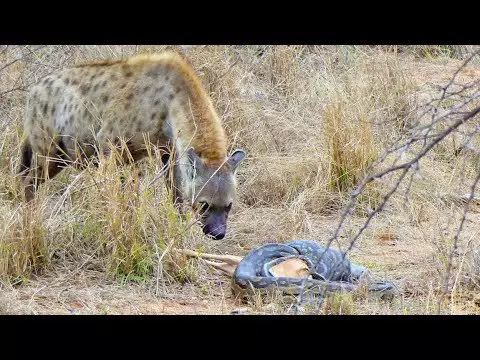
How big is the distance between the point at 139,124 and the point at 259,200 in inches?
Answer: 54.8

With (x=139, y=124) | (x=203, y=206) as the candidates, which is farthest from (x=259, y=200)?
(x=139, y=124)

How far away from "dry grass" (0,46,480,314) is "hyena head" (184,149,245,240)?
14 centimetres

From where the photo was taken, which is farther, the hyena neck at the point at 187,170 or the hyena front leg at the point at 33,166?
the hyena front leg at the point at 33,166

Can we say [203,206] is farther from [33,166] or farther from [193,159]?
[33,166]

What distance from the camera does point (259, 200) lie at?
301 inches

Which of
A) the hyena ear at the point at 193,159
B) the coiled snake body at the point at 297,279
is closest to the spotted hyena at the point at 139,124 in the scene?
the hyena ear at the point at 193,159

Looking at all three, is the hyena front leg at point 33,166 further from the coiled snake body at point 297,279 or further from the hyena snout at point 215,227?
the coiled snake body at point 297,279

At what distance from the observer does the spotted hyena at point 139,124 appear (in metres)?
6.41

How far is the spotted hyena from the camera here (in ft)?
21.0

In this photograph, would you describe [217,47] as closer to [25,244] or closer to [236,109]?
[236,109]

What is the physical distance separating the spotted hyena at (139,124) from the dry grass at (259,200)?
0.66 ft

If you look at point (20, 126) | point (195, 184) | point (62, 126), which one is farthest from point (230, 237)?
point (20, 126)

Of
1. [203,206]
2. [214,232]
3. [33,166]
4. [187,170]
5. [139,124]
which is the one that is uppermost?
[139,124]

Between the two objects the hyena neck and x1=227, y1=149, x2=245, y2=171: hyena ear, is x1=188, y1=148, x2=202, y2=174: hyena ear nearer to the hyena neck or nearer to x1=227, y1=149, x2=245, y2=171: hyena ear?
the hyena neck
